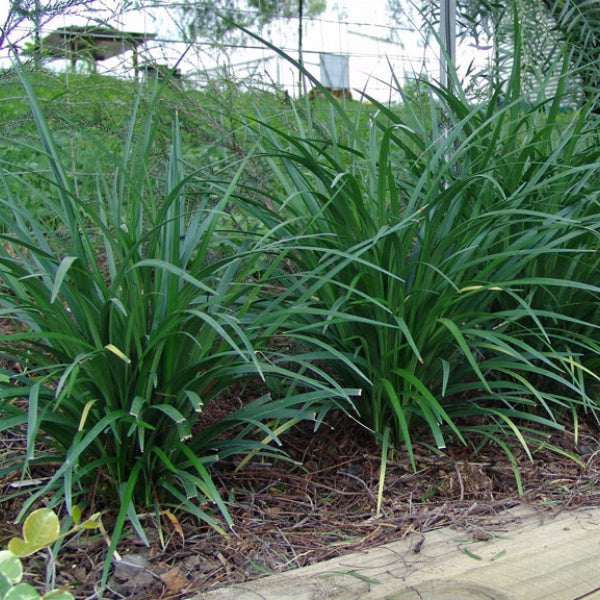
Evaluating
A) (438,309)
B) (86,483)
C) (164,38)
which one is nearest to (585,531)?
(438,309)

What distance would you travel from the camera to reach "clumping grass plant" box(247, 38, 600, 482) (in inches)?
73.3

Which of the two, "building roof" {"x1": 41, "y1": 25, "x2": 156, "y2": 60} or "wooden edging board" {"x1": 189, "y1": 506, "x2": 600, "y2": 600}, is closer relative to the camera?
"wooden edging board" {"x1": 189, "y1": 506, "x2": 600, "y2": 600}

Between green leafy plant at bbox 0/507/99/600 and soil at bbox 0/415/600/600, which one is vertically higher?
green leafy plant at bbox 0/507/99/600

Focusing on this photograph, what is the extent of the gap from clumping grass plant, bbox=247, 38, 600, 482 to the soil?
9 cm

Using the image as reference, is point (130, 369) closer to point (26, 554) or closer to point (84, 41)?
point (26, 554)

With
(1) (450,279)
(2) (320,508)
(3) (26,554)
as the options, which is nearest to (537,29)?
(1) (450,279)

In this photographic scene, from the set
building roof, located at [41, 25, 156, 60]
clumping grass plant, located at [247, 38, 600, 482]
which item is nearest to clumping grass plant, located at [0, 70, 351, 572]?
clumping grass plant, located at [247, 38, 600, 482]

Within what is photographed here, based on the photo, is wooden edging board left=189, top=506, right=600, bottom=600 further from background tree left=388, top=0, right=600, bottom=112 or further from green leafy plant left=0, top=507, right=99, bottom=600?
background tree left=388, top=0, right=600, bottom=112

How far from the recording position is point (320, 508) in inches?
69.9

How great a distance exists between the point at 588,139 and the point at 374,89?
186 centimetres

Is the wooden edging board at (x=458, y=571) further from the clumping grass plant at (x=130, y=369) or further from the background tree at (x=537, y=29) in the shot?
the background tree at (x=537, y=29)

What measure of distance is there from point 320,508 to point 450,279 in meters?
0.67

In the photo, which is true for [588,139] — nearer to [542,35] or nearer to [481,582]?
[542,35]

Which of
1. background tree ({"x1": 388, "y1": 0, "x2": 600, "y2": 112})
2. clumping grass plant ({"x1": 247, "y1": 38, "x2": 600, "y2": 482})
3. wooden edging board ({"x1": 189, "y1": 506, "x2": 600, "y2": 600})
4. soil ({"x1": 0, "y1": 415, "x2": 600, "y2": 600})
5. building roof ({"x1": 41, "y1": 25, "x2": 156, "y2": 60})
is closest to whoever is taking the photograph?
wooden edging board ({"x1": 189, "y1": 506, "x2": 600, "y2": 600})
